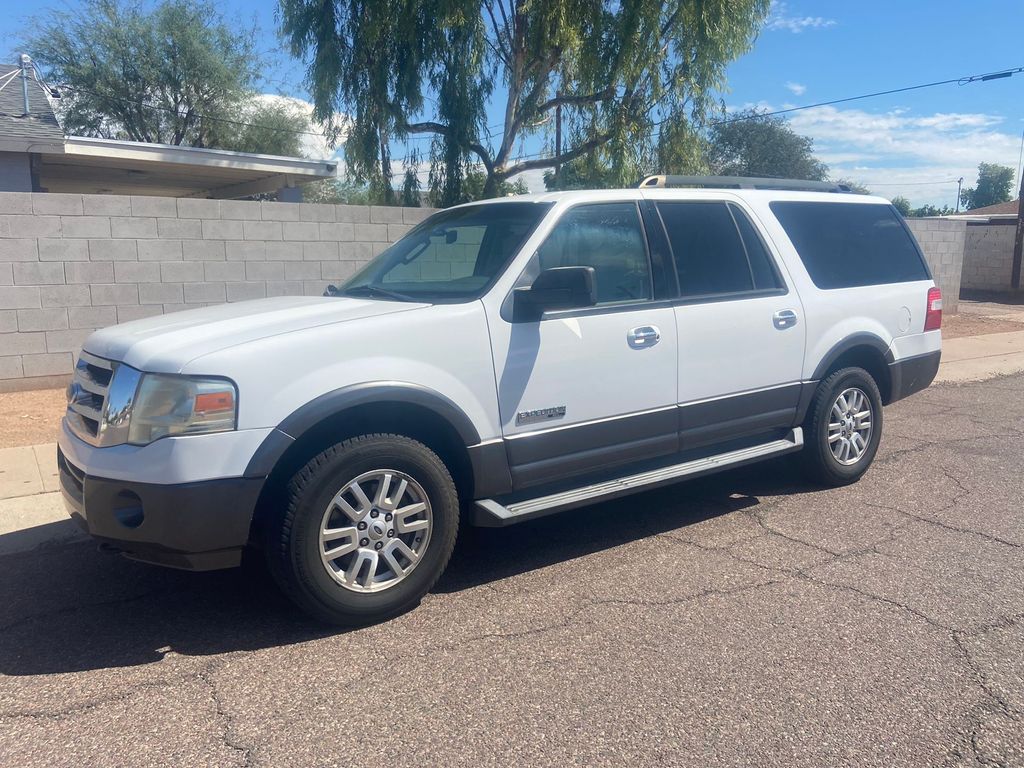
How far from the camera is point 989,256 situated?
24031mm

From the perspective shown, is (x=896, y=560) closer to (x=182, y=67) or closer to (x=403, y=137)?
(x=403, y=137)

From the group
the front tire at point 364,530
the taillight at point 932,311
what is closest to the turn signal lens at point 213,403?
the front tire at point 364,530

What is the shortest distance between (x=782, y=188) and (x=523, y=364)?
2.94 metres

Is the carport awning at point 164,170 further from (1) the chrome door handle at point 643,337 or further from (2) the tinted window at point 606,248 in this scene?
(1) the chrome door handle at point 643,337

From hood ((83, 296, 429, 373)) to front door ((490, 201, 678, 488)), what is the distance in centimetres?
66

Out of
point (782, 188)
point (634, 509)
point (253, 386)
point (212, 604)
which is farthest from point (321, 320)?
point (782, 188)

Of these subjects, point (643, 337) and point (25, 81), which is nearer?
point (643, 337)

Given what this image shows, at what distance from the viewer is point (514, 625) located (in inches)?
161

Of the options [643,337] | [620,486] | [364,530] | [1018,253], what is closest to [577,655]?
[364,530]

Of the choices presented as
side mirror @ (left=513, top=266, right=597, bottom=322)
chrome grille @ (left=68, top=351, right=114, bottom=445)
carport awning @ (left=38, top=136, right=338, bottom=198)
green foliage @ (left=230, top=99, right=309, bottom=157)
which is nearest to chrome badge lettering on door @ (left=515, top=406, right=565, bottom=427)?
side mirror @ (left=513, top=266, right=597, bottom=322)

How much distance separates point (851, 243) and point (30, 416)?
725cm

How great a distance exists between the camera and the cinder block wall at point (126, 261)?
878cm

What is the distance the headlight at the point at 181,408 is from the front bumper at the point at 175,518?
0.22 metres

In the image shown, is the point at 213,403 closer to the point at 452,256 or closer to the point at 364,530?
the point at 364,530
